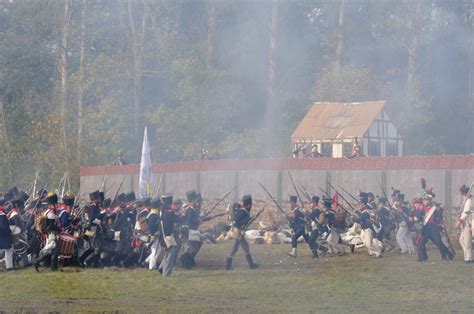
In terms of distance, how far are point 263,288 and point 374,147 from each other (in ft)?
78.9

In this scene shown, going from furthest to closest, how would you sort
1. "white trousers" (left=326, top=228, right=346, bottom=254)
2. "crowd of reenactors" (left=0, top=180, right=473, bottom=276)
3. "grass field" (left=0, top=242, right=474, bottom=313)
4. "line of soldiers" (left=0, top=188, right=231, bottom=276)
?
"white trousers" (left=326, top=228, right=346, bottom=254) < "crowd of reenactors" (left=0, top=180, right=473, bottom=276) < "line of soldiers" (left=0, top=188, right=231, bottom=276) < "grass field" (left=0, top=242, right=474, bottom=313)

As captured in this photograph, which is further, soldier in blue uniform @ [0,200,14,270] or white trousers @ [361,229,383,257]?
white trousers @ [361,229,383,257]

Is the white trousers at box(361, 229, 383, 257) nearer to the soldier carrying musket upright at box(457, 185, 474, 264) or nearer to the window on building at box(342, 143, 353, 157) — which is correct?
the soldier carrying musket upright at box(457, 185, 474, 264)

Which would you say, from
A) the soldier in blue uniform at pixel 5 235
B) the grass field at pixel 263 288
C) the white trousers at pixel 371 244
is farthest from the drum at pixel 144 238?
the white trousers at pixel 371 244

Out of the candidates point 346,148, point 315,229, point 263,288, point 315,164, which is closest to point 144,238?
point 263,288

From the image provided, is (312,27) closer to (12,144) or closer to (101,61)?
(101,61)

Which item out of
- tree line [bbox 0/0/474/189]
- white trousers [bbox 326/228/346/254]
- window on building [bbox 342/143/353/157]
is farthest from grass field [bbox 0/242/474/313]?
window on building [bbox 342/143/353/157]

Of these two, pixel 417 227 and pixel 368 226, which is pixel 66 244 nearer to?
pixel 368 226

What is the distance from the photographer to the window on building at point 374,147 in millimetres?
43469

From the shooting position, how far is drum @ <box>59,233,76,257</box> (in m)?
23.5

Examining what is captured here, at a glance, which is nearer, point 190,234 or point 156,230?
point 156,230

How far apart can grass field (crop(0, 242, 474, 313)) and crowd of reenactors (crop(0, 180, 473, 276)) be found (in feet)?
1.68

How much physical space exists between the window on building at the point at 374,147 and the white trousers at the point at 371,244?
1673cm

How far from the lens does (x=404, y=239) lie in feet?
87.5
